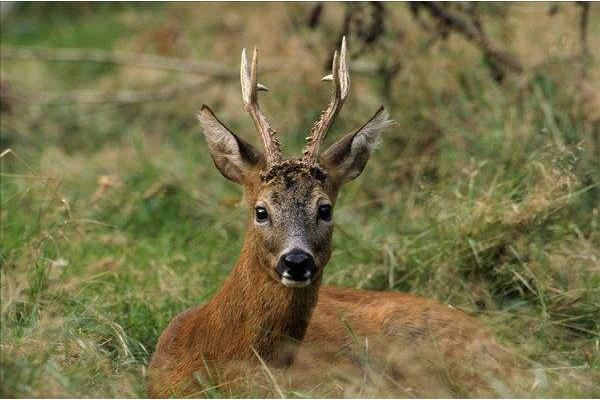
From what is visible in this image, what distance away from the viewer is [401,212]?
25.2 ft

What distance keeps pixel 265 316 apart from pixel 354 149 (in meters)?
0.86

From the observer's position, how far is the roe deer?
536 cm

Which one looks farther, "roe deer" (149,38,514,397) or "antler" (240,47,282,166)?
"antler" (240,47,282,166)

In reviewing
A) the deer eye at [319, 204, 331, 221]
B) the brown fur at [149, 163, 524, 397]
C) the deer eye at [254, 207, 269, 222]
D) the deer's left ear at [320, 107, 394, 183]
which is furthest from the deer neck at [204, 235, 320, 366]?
the deer's left ear at [320, 107, 394, 183]

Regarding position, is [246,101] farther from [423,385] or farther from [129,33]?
[129,33]

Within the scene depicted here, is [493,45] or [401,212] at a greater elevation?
[493,45]

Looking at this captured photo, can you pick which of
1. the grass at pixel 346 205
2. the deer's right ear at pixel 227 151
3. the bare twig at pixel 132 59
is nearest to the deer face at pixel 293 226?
the deer's right ear at pixel 227 151

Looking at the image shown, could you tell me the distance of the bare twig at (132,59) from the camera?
1005 centimetres

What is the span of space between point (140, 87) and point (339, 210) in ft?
11.5

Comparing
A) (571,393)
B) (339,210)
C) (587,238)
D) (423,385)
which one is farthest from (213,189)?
(571,393)

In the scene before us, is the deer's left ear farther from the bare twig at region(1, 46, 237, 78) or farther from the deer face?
the bare twig at region(1, 46, 237, 78)

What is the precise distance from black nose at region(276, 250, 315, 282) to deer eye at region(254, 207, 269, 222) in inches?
9.4

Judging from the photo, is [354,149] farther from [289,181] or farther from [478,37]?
[478,37]

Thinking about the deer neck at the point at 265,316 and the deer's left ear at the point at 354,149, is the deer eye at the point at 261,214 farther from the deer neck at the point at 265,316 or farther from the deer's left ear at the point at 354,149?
the deer's left ear at the point at 354,149
